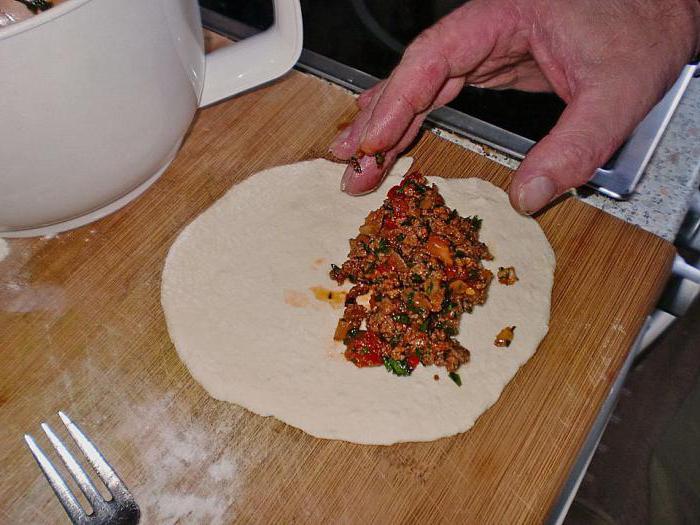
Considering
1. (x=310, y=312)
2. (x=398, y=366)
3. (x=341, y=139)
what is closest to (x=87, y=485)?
(x=310, y=312)

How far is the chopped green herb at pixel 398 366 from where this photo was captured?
1.52 meters

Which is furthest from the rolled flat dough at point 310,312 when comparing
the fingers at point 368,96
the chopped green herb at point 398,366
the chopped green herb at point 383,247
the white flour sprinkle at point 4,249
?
the white flour sprinkle at point 4,249

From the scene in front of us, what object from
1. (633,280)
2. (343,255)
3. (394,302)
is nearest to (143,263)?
(343,255)

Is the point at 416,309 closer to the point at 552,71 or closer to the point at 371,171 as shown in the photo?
the point at 371,171

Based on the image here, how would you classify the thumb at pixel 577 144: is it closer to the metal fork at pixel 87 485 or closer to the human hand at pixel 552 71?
the human hand at pixel 552 71

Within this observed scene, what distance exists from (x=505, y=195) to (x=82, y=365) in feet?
4.42

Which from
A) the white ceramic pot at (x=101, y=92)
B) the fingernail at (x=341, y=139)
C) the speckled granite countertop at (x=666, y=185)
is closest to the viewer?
the white ceramic pot at (x=101, y=92)

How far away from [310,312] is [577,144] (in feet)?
2.73

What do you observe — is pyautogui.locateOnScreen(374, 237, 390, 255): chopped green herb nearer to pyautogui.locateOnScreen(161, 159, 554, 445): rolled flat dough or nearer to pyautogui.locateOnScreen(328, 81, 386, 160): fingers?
pyautogui.locateOnScreen(161, 159, 554, 445): rolled flat dough

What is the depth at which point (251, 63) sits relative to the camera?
1812mm

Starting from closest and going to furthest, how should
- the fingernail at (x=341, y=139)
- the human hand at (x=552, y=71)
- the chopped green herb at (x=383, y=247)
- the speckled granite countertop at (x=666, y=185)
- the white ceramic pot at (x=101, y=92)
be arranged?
the white ceramic pot at (x=101, y=92), the human hand at (x=552, y=71), the chopped green herb at (x=383, y=247), the speckled granite countertop at (x=666, y=185), the fingernail at (x=341, y=139)

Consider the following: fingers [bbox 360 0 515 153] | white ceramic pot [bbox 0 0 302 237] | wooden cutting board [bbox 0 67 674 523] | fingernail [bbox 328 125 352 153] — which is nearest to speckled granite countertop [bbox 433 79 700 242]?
wooden cutting board [bbox 0 67 674 523]

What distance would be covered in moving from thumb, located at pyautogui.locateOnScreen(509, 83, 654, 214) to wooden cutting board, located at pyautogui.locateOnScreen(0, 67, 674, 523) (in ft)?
1.04

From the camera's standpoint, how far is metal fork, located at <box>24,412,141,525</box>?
1362mm
